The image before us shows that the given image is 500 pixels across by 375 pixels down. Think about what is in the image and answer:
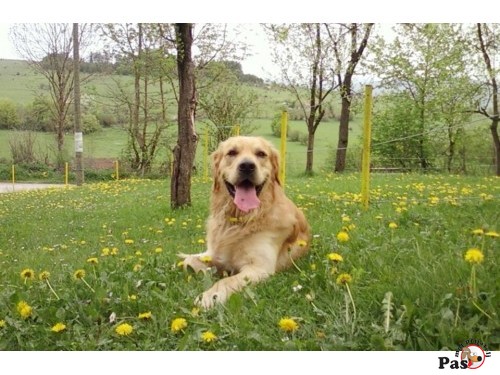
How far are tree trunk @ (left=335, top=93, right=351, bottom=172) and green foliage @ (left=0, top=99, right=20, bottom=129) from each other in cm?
517

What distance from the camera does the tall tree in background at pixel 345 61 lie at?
7.62 m

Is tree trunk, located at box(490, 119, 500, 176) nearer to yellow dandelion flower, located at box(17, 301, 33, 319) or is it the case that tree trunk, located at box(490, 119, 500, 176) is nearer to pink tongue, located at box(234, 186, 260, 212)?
pink tongue, located at box(234, 186, 260, 212)

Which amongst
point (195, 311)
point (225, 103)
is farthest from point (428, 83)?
point (195, 311)

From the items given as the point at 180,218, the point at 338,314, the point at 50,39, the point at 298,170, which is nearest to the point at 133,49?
the point at 50,39

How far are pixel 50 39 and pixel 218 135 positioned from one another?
10.0ft

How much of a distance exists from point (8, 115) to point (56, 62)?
74 cm

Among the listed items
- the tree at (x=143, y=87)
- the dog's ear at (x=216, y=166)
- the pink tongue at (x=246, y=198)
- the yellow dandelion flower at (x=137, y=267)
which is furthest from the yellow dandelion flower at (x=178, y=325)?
the tree at (x=143, y=87)

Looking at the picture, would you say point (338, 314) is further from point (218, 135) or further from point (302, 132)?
point (302, 132)

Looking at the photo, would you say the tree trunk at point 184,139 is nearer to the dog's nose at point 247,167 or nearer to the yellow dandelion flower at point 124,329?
the dog's nose at point 247,167

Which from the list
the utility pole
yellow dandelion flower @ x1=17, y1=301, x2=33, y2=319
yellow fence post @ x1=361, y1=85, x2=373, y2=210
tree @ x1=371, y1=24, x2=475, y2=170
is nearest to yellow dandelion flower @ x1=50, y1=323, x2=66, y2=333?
yellow dandelion flower @ x1=17, y1=301, x2=33, y2=319

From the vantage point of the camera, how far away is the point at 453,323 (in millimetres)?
1343

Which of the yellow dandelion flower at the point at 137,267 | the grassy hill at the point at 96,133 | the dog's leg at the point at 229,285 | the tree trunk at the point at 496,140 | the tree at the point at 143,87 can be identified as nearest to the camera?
the dog's leg at the point at 229,285

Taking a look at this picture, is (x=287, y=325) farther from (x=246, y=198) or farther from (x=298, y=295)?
Result: (x=246, y=198)

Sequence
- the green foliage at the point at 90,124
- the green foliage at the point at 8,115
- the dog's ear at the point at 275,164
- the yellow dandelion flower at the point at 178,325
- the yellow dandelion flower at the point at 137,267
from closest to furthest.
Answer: the yellow dandelion flower at the point at 178,325 < the yellow dandelion flower at the point at 137,267 < the dog's ear at the point at 275,164 < the green foliage at the point at 8,115 < the green foliage at the point at 90,124
